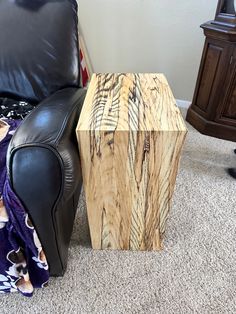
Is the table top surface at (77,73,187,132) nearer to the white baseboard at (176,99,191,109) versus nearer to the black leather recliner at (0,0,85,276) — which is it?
the black leather recliner at (0,0,85,276)

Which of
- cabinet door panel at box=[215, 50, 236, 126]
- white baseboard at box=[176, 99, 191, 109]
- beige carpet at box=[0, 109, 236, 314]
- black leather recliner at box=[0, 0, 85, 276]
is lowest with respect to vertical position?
beige carpet at box=[0, 109, 236, 314]

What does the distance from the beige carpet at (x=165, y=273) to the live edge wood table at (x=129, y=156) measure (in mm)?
87

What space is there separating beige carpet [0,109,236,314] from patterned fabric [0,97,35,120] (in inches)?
21.8

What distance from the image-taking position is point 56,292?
920 millimetres

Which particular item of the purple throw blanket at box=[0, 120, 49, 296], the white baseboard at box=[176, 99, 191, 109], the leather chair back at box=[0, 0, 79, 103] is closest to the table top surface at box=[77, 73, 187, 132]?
the leather chair back at box=[0, 0, 79, 103]

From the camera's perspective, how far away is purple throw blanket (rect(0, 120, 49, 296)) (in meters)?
0.70

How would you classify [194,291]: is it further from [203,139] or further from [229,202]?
[203,139]

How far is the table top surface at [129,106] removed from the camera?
74 cm

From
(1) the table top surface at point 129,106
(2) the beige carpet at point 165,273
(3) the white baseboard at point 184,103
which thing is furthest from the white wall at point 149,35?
(2) the beige carpet at point 165,273

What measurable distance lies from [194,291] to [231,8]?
161cm

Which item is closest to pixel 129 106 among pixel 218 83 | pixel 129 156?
pixel 129 156

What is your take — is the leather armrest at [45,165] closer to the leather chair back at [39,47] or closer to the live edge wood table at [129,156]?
the live edge wood table at [129,156]

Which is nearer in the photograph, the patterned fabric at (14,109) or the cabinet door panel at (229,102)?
the patterned fabric at (14,109)

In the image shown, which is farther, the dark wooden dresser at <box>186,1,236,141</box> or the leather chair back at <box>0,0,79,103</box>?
the dark wooden dresser at <box>186,1,236,141</box>
